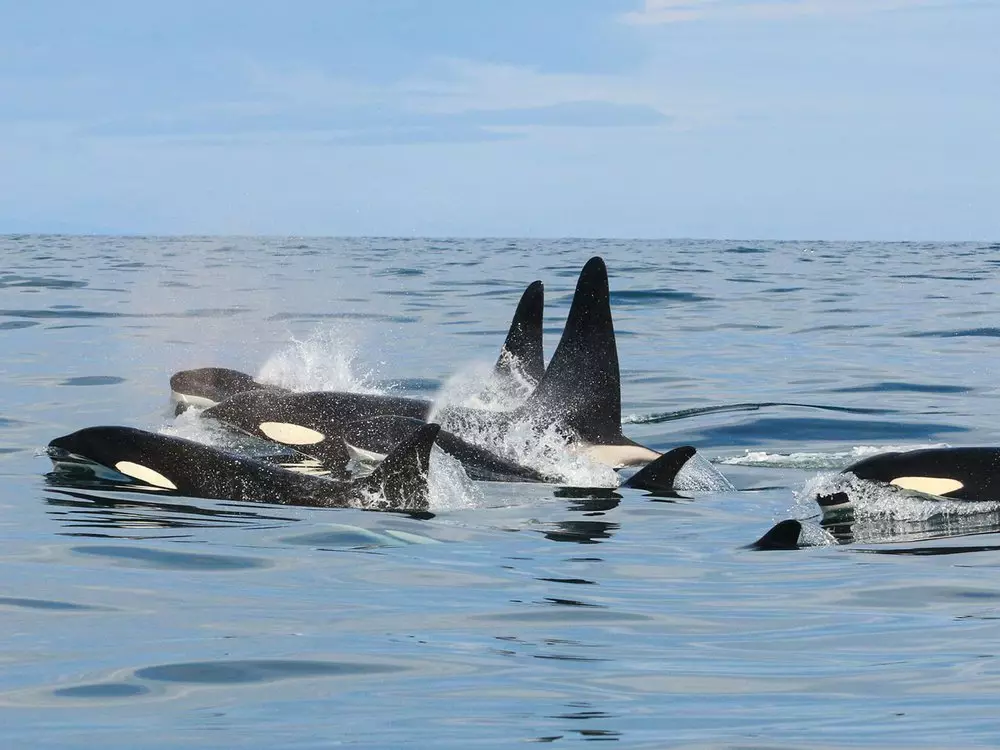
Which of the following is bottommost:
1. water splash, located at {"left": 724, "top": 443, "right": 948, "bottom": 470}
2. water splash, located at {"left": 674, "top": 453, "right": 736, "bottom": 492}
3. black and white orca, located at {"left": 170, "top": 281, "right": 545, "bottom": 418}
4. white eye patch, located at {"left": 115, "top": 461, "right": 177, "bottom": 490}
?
water splash, located at {"left": 724, "top": 443, "right": 948, "bottom": 470}

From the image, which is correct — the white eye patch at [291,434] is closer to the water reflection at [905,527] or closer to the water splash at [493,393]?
the water splash at [493,393]

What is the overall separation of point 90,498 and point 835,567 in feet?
14.1

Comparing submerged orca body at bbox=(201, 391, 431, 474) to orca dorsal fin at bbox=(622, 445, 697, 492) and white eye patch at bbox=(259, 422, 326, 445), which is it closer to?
white eye patch at bbox=(259, 422, 326, 445)

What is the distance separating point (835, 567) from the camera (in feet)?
22.0

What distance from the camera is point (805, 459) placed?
10.7 metres

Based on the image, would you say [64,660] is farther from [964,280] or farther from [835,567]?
[964,280]

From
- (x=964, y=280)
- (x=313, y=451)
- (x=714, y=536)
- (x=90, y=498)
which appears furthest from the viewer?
(x=964, y=280)

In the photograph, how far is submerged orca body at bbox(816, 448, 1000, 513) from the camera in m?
8.27

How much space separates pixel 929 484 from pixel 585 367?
3.53 metres

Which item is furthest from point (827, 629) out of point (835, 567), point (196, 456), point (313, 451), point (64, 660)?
point (313, 451)

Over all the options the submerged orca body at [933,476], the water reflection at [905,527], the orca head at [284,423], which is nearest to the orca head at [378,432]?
the orca head at [284,423]

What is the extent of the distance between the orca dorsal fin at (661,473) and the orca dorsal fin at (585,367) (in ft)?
5.59

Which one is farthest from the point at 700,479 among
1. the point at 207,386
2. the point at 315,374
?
the point at 315,374

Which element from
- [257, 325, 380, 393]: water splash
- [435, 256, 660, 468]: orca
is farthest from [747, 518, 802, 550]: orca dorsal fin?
[257, 325, 380, 393]: water splash
